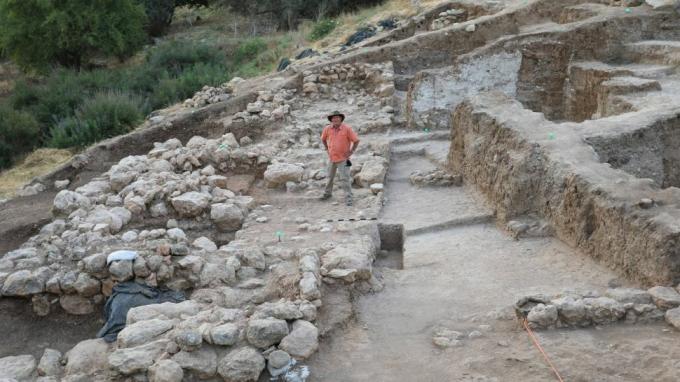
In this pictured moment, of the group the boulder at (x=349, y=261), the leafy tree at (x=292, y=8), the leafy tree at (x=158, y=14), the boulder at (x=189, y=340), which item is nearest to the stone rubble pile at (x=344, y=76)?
the boulder at (x=349, y=261)

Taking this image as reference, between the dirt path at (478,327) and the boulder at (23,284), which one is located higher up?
the dirt path at (478,327)

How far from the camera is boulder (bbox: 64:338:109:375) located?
4.01m

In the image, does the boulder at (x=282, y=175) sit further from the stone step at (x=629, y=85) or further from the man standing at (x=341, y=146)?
the stone step at (x=629, y=85)

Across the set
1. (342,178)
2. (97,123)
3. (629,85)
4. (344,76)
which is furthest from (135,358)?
(97,123)

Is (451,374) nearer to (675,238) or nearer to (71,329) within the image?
(675,238)

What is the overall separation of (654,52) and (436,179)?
174 inches

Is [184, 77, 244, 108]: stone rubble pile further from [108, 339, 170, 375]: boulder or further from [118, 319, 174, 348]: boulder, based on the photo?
[108, 339, 170, 375]: boulder

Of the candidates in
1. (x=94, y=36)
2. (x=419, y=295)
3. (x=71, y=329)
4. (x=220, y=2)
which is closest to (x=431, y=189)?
(x=419, y=295)

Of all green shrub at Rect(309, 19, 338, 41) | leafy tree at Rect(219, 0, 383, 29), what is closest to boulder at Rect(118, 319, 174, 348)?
green shrub at Rect(309, 19, 338, 41)

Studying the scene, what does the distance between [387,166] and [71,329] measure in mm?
4277

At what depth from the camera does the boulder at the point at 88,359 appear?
4.01 metres

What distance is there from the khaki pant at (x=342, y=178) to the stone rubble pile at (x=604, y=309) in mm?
3543

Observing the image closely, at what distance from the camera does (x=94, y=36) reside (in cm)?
2100

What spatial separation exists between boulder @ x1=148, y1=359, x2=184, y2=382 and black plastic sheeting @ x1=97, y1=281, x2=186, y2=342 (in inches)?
46.2
